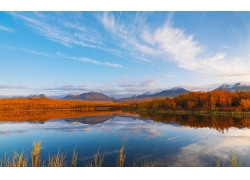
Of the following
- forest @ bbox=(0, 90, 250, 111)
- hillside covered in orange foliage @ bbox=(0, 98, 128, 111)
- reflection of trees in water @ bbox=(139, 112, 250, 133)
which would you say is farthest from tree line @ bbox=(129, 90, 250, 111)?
hillside covered in orange foliage @ bbox=(0, 98, 128, 111)

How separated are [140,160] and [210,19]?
18.6ft

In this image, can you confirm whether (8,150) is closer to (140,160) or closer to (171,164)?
(140,160)

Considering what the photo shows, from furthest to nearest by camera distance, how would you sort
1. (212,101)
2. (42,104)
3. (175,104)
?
(42,104) → (175,104) → (212,101)

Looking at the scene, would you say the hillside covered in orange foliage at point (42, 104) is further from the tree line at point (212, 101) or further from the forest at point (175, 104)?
the tree line at point (212, 101)

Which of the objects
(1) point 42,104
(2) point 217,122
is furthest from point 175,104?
(1) point 42,104

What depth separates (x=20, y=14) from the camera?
6895 millimetres

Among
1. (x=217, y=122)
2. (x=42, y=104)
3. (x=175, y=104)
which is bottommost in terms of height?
(x=217, y=122)

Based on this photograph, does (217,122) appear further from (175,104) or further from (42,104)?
(42,104)

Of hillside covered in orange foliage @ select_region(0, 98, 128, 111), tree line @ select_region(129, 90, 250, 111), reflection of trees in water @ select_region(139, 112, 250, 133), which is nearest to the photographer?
reflection of trees in water @ select_region(139, 112, 250, 133)

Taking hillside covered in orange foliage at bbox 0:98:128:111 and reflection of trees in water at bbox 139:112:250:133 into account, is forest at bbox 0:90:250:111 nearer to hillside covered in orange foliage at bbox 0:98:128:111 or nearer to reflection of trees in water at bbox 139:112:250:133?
hillside covered in orange foliage at bbox 0:98:128:111

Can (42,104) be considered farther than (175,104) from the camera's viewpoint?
Yes

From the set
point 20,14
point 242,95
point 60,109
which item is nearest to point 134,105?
point 60,109
